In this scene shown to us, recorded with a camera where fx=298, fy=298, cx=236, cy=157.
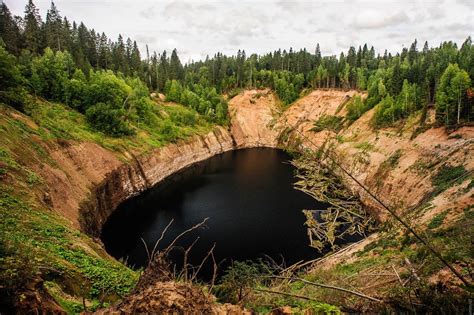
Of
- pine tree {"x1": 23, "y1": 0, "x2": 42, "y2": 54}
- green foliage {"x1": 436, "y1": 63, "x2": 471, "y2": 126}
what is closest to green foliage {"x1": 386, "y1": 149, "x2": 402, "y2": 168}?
green foliage {"x1": 436, "y1": 63, "x2": 471, "y2": 126}

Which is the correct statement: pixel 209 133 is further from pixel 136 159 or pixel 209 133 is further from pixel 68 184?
pixel 68 184

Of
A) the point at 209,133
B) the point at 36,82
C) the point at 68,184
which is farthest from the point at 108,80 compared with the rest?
the point at 209,133

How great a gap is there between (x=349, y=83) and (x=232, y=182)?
185ft

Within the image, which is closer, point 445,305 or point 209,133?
point 445,305

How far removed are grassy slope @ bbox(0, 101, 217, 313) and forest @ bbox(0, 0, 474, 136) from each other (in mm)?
5409

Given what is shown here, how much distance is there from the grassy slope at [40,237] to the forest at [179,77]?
5.41 meters

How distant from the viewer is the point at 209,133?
72.6 metres

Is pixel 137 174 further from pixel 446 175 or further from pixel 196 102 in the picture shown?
pixel 196 102

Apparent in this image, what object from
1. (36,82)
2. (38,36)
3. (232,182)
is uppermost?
(38,36)

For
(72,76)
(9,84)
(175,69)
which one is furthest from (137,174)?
(175,69)

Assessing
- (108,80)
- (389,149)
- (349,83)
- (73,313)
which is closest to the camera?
(73,313)

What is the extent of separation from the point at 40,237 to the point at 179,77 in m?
87.8

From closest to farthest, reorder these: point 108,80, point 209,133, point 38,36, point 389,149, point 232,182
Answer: point 389,149
point 108,80
point 232,182
point 38,36
point 209,133

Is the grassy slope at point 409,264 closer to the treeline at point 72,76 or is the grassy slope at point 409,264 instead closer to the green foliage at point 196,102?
the treeline at point 72,76
